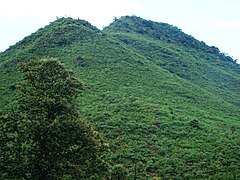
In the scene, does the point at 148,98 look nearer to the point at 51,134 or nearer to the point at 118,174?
the point at 118,174

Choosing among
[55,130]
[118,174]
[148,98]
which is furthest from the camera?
[148,98]

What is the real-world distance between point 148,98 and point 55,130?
91.2 feet

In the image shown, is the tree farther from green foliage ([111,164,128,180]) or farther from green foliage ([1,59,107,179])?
green foliage ([111,164,128,180])

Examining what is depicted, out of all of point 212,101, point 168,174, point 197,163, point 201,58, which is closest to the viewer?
point 168,174

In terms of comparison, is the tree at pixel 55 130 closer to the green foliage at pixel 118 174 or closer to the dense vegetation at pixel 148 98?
the dense vegetation at pixel 148 98

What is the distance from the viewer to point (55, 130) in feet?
58.9

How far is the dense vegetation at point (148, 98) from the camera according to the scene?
28656mm

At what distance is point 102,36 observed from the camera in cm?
6838

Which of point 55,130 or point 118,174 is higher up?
point 55,130

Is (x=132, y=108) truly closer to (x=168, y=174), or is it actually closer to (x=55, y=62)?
(x=168, y=174)

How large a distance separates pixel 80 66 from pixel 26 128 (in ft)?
118

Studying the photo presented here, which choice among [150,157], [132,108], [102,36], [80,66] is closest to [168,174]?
[150,157]

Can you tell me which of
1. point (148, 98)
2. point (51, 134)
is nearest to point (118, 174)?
point (51, 134)

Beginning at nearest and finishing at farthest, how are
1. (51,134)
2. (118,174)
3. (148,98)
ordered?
(51,134)
(118,174)
(148,98)
